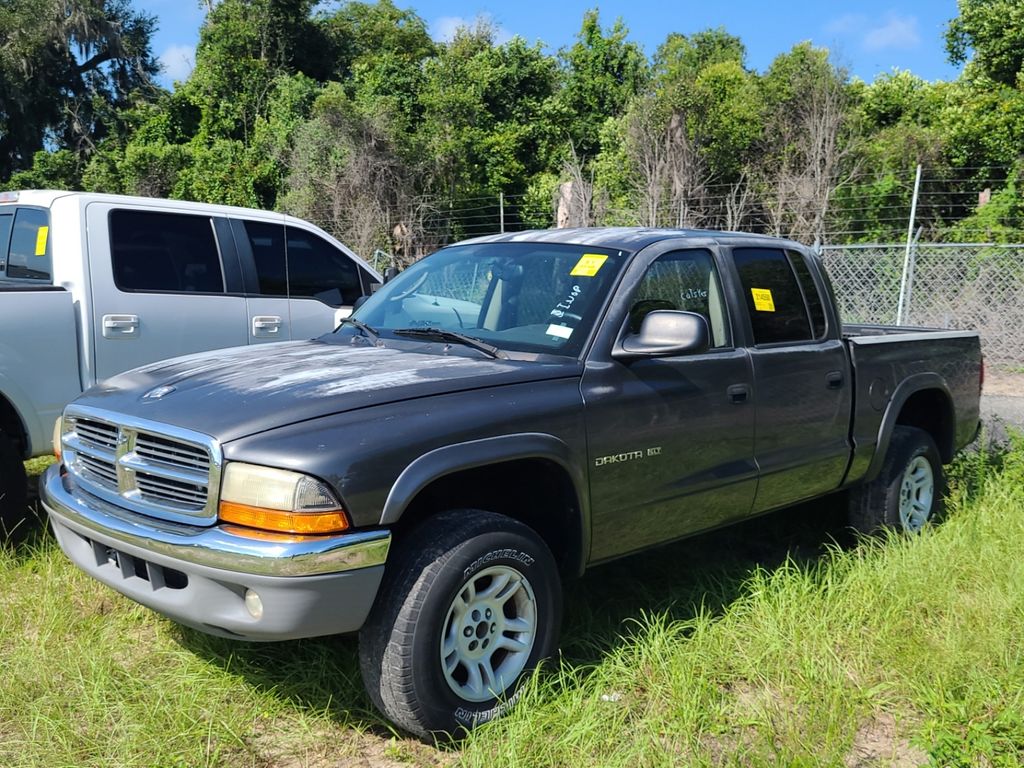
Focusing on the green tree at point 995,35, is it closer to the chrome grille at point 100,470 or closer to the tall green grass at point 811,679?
the tall green grass at point 811,679

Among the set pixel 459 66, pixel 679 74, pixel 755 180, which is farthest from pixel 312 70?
pixel 755 180

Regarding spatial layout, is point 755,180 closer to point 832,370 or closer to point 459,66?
point 459,66

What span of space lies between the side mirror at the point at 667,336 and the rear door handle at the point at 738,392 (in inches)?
19.3

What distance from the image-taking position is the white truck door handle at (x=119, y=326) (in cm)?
520

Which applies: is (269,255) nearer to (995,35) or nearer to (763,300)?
(763,300)

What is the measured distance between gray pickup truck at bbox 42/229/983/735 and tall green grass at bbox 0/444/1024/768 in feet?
1.17

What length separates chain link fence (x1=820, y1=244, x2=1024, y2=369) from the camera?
11125 millimetres

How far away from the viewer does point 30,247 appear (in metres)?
5.38

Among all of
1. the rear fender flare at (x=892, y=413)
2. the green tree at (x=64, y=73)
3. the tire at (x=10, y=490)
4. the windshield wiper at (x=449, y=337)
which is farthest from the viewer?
the green tree at (x=64, y=73)

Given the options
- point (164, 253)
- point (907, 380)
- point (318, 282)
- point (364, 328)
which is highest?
point (164, 253)

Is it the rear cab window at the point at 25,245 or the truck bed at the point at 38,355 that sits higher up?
the rear cab window at the point at 25,245

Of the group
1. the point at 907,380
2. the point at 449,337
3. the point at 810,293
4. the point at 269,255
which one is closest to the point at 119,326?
the point at 269,255

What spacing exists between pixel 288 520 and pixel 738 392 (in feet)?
7.18

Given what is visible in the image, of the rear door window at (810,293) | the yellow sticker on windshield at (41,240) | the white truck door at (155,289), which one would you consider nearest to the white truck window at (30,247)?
the yellow sticker on windshield at (41,240)
